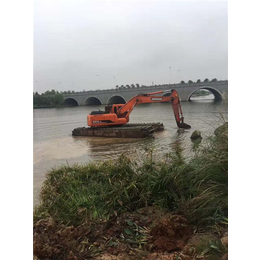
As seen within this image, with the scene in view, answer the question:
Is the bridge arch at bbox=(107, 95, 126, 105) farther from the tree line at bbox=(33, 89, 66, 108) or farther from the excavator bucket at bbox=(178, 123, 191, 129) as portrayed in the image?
the excavator bucket at bbox=(178, 123, 191, 129)

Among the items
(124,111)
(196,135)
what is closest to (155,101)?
(124,111)

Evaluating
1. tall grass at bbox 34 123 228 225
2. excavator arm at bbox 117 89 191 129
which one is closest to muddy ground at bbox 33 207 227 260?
tall grass at bbox 34 123 228 225

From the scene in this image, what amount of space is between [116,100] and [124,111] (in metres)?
0.19

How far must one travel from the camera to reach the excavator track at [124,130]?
3.27 metres

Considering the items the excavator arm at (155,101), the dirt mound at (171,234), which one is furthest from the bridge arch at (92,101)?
the dirt mound at (171,234)

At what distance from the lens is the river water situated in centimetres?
317

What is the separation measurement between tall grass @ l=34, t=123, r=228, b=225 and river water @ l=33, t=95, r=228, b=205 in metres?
0.12

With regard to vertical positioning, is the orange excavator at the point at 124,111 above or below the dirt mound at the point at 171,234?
above

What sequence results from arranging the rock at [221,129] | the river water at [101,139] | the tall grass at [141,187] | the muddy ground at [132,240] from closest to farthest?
the muddy ground at [132,240]
the tall grass at [141,187]
the rock at [221,129]
the river water at [101,139]

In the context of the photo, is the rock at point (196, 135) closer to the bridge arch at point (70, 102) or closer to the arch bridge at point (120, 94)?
the arch bridge at point (120, 94)

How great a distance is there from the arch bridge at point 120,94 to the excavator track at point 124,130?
1.13ft

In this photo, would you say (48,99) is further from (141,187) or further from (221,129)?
(221,129)
